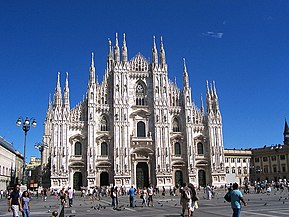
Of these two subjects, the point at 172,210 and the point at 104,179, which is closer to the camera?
the point at 172,210

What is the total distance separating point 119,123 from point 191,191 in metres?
39.0

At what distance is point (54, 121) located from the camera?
53.3 m

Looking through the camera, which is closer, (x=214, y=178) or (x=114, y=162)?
(x=114, y=162)

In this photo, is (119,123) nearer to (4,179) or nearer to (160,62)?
(160,62)

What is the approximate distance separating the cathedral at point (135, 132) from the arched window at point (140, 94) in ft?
0.59

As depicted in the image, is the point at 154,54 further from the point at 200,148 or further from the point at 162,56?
the point at 200,148

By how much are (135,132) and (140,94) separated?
22.7 feet

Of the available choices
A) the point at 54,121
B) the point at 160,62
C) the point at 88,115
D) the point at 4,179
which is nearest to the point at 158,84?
the point at 160,62

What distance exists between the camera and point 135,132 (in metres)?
57.6

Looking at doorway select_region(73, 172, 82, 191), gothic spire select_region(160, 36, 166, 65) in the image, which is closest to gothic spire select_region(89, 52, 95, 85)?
gothic spire select_region(160, 36, 166, 65)

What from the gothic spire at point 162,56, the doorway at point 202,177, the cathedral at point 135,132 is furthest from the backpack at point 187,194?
the gothic spire at point 162,56

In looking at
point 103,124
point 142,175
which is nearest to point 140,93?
point 103,124

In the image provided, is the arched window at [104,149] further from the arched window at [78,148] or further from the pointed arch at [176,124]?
the pointed arch at [176,124]

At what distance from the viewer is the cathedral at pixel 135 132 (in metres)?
54.0
